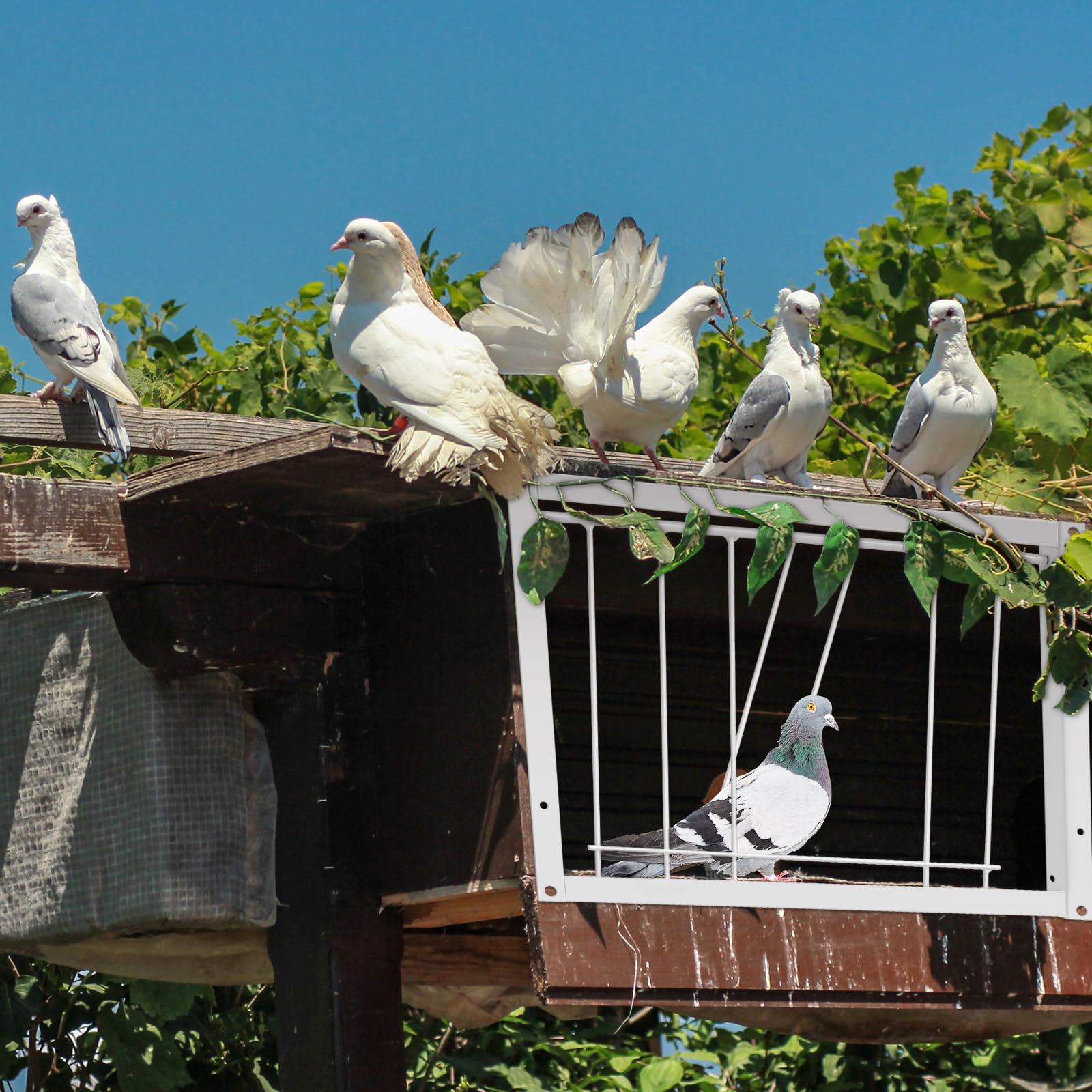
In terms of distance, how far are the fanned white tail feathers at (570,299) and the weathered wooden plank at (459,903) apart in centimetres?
105

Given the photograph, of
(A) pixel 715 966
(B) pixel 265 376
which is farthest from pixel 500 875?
(B) pixel 265 376

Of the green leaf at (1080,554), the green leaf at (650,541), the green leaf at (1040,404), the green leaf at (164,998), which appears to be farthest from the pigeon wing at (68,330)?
the green leaf at (1040,404)

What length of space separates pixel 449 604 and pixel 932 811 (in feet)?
6.16

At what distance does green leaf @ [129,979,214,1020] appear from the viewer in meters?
4.83

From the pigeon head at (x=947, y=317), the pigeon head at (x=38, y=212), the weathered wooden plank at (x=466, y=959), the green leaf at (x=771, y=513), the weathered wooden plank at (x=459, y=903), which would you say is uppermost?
the pigeon head at (x=38, y=212)

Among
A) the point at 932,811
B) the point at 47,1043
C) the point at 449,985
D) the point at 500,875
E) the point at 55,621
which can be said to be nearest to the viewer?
the point at 500,875

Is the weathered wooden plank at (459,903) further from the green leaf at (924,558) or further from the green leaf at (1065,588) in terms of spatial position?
the green leaf at (1065,588)

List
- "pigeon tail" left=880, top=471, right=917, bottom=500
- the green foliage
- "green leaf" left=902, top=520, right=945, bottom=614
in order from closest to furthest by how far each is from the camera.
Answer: "green leaf" left=902, top=520, right=945, bottom=614
"pigeon tail" left=880, top=471, right=917, bottom=500
the green foliage

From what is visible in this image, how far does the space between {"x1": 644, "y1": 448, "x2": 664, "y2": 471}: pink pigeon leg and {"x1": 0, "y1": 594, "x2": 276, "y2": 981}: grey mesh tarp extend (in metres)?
1.02

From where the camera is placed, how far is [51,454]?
16.6 ft

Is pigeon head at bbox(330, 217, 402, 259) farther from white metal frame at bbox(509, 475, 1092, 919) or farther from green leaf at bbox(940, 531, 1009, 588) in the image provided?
green leaf at bbox(940, 531, 1009, 588)

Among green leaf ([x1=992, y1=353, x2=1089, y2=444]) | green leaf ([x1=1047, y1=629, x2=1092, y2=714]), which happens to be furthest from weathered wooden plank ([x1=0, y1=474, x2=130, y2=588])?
green leaf ([x1=992, y1=353, x2=1089, y2=444])

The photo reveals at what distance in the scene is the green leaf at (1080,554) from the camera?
4023mm

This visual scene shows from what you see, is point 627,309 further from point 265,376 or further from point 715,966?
point 265,376
